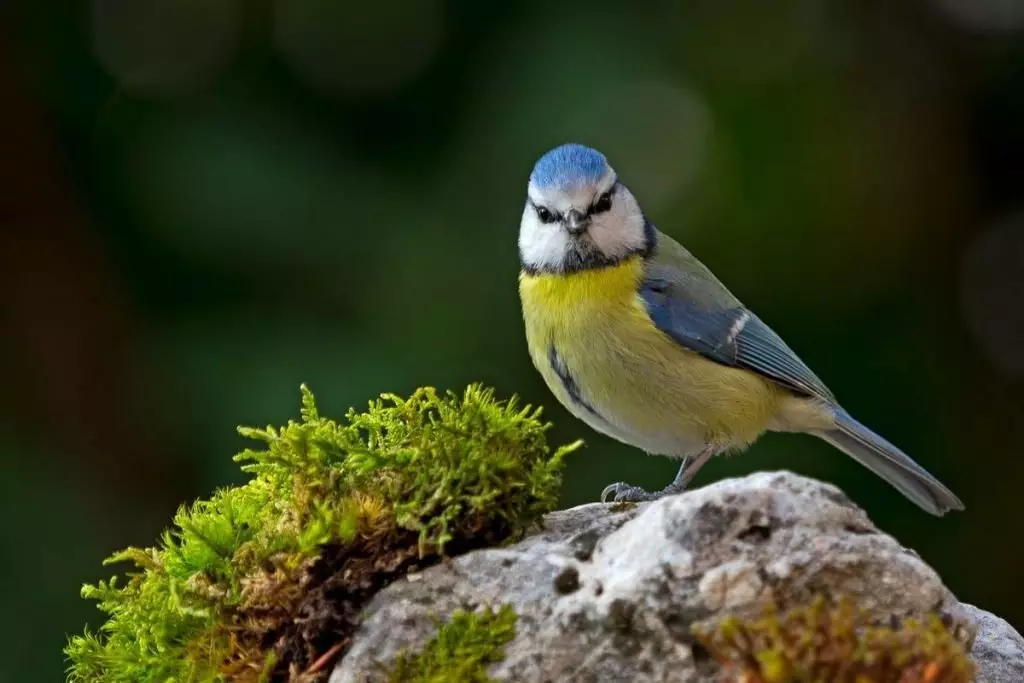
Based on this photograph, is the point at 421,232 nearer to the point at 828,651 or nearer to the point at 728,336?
the point at 728,336

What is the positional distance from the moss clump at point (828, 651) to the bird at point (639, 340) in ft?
2.26

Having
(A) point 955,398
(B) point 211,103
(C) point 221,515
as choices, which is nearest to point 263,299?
(B) point 211,103

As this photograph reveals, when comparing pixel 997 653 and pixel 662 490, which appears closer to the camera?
pixel 997 653

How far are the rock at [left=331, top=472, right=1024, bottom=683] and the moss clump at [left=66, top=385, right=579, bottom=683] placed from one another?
0.07 m

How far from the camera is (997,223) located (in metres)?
3.09

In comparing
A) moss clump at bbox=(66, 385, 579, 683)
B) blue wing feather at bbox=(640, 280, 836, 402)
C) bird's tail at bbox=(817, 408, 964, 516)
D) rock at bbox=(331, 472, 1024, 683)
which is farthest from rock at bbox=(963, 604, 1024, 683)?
moss clump at bbox=(66, 385, 579, 683)

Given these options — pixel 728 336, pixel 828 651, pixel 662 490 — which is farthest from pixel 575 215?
pixel 828 651

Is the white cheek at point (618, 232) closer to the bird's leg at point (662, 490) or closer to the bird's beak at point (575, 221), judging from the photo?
the bird's beak at point (575, 221)

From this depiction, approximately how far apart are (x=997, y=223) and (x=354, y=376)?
68.5 inches

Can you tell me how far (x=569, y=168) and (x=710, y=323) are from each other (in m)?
0.39

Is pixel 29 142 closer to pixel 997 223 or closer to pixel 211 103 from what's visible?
pixel 211 103

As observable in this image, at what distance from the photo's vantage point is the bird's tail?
7.40ft

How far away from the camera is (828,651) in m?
1.17

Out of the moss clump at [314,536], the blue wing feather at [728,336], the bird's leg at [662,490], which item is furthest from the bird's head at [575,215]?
the moss clump at [314,536]
